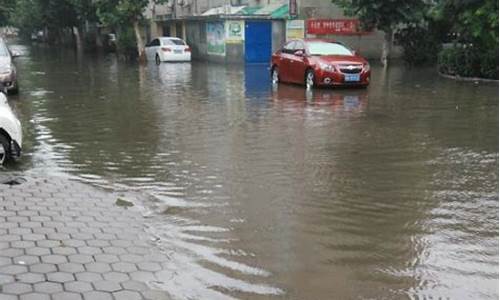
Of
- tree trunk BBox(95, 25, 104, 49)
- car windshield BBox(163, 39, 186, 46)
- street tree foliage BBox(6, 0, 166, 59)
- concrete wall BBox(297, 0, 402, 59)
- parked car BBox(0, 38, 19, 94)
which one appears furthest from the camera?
tree trunk BBox(95, 25, 104, 49)

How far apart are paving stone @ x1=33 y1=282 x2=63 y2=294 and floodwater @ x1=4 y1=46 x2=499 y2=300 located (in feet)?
2.34

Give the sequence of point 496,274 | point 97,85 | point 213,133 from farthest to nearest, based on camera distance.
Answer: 1. point 97,85
2. point 213,133
3. point 496,274

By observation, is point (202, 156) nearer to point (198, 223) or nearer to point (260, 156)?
point (260, 156)

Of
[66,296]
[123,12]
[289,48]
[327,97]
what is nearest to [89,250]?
[66,296]

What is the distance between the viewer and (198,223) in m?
6.15

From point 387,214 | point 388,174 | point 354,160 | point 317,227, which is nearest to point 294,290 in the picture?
point 317,227

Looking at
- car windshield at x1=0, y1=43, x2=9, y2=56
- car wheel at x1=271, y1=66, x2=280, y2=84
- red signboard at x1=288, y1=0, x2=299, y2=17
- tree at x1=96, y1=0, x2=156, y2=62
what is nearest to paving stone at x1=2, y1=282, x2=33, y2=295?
car windshield at x1=0, y1=43, x2=9, y2=56

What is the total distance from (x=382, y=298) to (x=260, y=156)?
4723mm

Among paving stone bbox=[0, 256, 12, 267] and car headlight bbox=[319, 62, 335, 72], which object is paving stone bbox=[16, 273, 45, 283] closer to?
paving stone bbox=[0, 256, 12, 267]

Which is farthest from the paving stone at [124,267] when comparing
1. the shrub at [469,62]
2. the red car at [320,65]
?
the shrub at [469,62]

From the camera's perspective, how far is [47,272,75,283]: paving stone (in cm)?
452

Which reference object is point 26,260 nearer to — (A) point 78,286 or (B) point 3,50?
(A) point 78,286

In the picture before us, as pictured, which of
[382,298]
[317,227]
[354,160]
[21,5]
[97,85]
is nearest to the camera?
[382,298]

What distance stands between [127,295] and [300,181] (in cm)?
367
